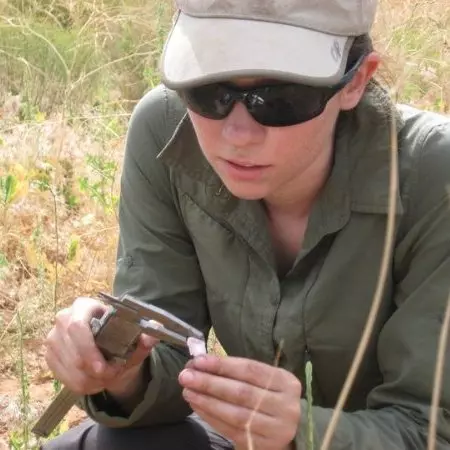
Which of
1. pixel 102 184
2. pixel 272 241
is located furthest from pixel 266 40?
pixel 102 184

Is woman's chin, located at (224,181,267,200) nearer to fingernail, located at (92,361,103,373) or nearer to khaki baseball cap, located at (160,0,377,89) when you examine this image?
khaki baseball cap, located at (160,0,377,89)

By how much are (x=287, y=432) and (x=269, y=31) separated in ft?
1.90

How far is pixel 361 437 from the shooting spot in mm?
1659

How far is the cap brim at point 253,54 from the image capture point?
62.2 inches

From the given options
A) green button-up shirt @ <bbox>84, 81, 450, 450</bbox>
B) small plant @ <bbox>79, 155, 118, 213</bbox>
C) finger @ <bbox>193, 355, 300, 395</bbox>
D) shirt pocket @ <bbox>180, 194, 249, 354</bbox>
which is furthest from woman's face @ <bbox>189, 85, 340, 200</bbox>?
small plant @ <bbox>79, 155, 118, 213</bbox>

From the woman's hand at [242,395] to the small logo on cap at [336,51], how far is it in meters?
0.47

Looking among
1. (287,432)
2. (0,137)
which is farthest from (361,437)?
(0,137)

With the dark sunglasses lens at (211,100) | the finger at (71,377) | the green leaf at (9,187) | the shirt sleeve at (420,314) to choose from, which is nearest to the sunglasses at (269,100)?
the dark sunglasses lens at (211,100)

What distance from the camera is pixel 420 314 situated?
5.77 feet

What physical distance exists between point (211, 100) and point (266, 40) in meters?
0.12

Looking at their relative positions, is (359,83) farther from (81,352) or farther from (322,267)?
(81,352)

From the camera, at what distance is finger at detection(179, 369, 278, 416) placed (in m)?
1.46

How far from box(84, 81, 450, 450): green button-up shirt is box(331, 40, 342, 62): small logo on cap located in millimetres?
187

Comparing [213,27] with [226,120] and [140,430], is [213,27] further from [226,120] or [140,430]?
[140,430]
